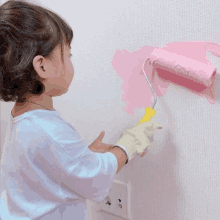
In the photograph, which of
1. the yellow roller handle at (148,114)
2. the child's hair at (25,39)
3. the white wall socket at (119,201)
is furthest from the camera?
the white wall socket at (119,201)

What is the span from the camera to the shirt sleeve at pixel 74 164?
1.54 ft

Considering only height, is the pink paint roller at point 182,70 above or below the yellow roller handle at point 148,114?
above

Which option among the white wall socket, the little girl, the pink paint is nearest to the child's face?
the little girl

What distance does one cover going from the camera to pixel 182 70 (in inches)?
19.0

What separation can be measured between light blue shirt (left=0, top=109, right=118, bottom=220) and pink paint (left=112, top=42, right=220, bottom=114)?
168 mm

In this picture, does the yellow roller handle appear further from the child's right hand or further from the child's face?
the child's face

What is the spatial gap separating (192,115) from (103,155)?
0.21 meters

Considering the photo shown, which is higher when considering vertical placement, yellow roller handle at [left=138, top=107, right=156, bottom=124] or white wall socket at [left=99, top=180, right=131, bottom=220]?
yellow roller handle at [left=138, top=107, right=156, bottom=124]

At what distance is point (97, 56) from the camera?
2.15 ft

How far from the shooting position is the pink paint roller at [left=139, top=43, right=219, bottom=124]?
46 centimetres

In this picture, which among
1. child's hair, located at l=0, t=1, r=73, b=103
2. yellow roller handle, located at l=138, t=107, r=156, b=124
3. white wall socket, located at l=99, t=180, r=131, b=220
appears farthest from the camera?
white wall socket, located at l=99, t=180, r=131, b=220

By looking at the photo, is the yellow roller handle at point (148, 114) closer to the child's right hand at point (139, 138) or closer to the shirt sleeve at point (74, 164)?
the child's right hand at point (139, 138)

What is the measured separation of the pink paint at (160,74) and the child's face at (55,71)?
15 cm

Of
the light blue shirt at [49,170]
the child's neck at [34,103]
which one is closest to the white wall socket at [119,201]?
the light blue shirt at [49,170]
